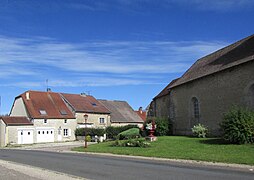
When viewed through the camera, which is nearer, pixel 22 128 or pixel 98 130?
pixel 22 128

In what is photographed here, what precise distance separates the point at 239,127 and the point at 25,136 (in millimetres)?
29746

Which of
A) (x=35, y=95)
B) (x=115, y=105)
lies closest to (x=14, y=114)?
(x=35, y=95)

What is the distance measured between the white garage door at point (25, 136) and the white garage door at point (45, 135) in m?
1.02

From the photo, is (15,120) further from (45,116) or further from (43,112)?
(43,112)

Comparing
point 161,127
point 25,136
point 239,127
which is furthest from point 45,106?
point 239,127

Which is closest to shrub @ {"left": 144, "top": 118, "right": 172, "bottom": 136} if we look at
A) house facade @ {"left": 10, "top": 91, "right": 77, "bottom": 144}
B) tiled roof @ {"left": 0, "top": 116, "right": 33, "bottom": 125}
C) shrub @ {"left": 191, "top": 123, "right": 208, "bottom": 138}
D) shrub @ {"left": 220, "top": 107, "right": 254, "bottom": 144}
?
shrub @ {"left": 191, "top": 123, "right": 208, "bottom": 138}

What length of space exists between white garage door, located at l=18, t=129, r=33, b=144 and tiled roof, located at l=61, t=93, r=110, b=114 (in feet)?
26.7

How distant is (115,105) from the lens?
54.3 meters

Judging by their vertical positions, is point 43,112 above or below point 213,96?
below

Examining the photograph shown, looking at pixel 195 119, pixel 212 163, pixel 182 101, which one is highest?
pixel 182 101

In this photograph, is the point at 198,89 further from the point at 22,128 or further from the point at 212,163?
the point at 22,128

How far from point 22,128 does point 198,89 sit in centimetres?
2413

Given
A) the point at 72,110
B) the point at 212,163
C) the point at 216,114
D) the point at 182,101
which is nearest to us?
the point at 212,163

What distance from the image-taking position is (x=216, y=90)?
2534 centimetres
